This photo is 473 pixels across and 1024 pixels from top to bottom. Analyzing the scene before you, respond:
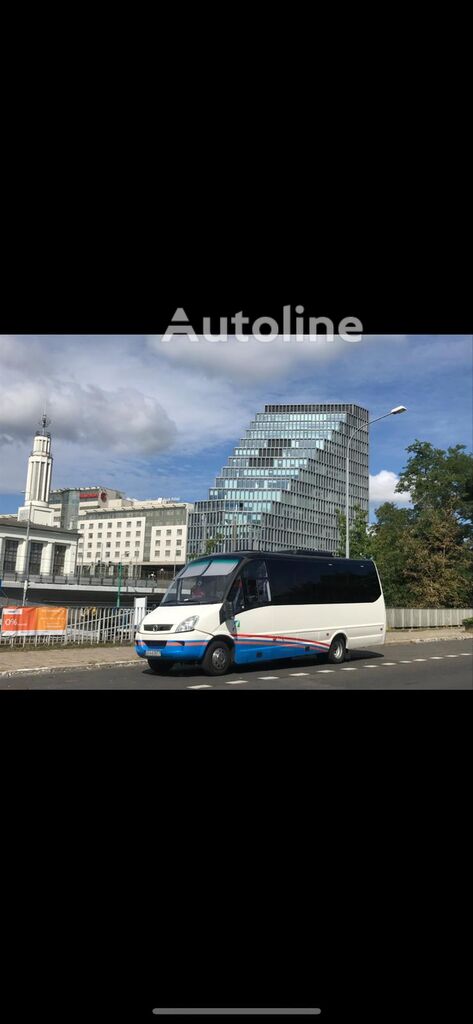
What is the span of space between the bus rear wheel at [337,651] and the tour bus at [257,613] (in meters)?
0.02

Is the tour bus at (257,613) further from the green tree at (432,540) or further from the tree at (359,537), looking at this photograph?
the green tree at (432,540)

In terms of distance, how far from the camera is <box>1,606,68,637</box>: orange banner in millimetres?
17312

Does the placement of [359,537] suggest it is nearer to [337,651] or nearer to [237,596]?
[337,651]

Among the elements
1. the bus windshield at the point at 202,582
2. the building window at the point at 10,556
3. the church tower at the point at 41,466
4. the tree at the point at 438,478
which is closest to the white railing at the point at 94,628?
the bus windshield at the point at 202,582

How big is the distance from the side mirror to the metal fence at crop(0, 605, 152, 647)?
6.52 metres

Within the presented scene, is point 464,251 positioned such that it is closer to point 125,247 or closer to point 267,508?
point 125,247

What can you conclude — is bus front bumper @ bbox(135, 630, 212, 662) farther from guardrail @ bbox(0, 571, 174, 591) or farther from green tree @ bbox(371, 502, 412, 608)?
guardrail @ bbox(0, 571, 174, 591)

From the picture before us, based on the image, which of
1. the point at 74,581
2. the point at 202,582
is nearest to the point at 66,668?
the point at 202,582

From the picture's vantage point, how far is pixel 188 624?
12.9 meters
